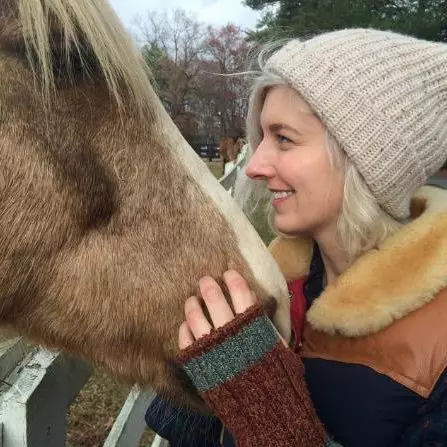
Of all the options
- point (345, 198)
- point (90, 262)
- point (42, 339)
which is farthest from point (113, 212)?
point (345, 198)

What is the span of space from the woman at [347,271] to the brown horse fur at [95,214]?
0.46 ft

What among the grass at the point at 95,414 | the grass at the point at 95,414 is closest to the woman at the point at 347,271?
the grass at the point at 95,414

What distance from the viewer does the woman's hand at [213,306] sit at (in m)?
1.50

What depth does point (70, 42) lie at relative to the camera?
1.64 metres

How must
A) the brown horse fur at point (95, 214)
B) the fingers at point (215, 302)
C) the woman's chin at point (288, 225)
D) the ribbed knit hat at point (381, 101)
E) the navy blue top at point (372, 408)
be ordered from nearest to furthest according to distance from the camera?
the navy blue top at point (372, 408) → the fingers at point (215, 302) → the brown horse fur at point (95, 214) → the ribbed knit hat at point (381, 101) → the woman's chin at point (288, 225)

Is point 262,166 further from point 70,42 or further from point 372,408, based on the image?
point 372,408

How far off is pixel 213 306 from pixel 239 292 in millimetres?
81

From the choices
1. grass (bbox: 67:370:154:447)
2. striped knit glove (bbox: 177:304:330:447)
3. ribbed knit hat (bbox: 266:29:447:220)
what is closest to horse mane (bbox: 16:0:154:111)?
ribbed knit hat (bbox: 266:29:447:220)

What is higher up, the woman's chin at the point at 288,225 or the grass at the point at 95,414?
the woman's chin at the point at 288,225

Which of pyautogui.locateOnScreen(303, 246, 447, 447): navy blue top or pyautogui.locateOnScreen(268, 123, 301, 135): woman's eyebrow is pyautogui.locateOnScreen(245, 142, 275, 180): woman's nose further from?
pyautogui.locateOnScreen(303, 246, 447, 447): navy blue top

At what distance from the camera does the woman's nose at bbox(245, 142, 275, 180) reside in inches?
71.2

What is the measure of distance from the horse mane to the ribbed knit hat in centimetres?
49

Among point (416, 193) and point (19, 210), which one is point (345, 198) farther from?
point (19, 210)

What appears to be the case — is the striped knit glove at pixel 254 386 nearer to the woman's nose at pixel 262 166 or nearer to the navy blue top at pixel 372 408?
the navy blue top at pixel 372 408
